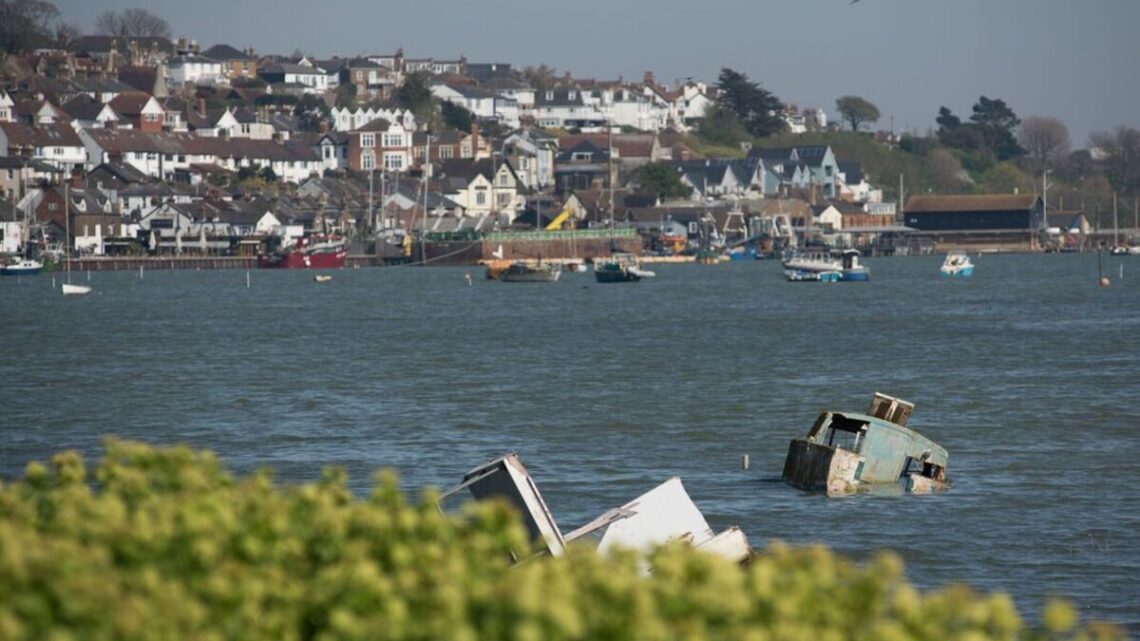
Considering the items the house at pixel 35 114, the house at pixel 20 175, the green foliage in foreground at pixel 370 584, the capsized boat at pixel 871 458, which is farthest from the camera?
the house at pixel 35 114

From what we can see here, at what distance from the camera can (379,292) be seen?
124 metres

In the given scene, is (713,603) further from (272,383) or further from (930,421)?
Answer: (272,383)

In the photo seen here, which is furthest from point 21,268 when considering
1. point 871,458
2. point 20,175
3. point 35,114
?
point 871,458

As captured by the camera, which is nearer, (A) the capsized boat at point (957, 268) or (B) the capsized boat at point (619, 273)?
(B) the capsized boat at point (619, 273)

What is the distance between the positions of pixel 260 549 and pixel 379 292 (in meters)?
114

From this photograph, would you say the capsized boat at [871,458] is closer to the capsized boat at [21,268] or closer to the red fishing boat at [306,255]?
the capsized boat at [21,268]

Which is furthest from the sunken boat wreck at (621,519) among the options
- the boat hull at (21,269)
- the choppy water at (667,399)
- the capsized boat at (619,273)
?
the boat hull at (21,269)

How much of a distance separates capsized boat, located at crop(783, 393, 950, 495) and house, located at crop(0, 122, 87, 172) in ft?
531

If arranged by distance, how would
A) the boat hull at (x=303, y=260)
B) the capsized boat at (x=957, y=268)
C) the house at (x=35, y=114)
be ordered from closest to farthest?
the capsized boat at (x=957, y=268) < the boat hull at (x=303, y=260) < the house at (x=35, y=114)

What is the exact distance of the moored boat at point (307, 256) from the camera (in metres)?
174

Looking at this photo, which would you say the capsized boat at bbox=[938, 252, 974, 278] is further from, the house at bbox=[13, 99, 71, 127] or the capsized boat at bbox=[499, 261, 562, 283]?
the house at bbox=[13, 99, 71, 127]

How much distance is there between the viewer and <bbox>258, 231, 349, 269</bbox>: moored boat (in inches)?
6836

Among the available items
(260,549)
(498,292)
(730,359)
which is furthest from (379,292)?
(260,549)

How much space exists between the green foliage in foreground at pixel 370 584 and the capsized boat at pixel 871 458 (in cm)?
1961
